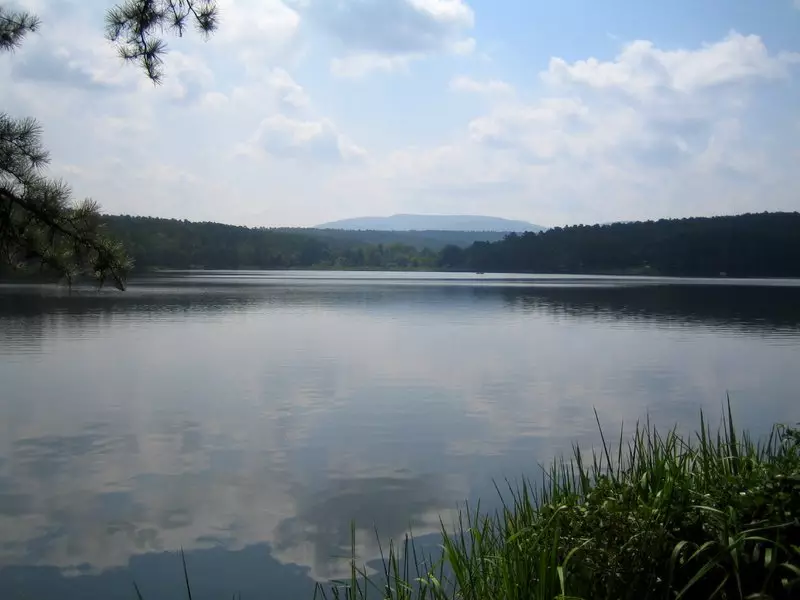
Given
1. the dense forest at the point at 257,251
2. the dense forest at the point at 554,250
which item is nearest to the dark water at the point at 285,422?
the dense forest at the point at 554,250

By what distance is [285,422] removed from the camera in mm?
10289

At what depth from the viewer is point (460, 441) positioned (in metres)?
9.32

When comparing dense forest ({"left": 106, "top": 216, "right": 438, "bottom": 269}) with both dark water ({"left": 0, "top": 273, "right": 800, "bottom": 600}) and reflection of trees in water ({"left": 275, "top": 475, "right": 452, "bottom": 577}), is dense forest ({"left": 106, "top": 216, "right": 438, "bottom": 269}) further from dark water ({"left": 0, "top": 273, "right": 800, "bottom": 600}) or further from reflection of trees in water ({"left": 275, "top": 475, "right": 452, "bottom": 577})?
reflection of trees in water ({"left": 275, "top": 475, "right": 452, "bottom": 577})

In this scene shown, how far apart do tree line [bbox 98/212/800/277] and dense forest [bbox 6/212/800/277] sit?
0.35 ft

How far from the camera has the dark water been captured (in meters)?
6.01

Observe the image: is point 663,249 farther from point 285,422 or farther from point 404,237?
point 404,237

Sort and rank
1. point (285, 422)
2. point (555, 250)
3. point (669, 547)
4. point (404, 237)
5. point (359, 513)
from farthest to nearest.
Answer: point (404, 237) → point (555, 250) → point (285, 422) → point (359, 513) → point (669, 547)

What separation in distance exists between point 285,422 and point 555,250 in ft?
298

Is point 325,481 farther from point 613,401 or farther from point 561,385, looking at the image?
point 561,385

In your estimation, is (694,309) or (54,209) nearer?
(54,209)

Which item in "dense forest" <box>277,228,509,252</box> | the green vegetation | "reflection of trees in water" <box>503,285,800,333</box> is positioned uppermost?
Answer: "dense forest" <box>277,228,509,252</box>

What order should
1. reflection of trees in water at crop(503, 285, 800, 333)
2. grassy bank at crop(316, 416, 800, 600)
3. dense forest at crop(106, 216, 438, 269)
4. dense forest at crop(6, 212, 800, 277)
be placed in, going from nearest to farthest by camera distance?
grassy bank at crop(316, 416, 800, 600), reflection of trees in water at crop(503, 285, 800, 333), dense forest at crop(6, 212, 800, 277), dense forest at crop(106, 216, 438, 269)

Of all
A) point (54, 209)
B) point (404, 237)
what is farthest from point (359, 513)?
point (404, 237)

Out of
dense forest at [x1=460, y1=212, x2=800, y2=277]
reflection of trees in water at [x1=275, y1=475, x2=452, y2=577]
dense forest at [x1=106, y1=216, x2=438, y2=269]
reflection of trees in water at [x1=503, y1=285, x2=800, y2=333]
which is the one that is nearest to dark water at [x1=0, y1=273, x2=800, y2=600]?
reflection of trees in water at [x1=275, y1=475, x2=452, y2=577]
